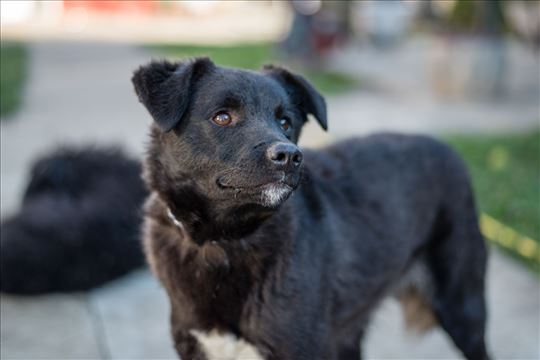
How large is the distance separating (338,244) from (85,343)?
5.33 feet

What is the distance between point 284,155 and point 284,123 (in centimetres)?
53

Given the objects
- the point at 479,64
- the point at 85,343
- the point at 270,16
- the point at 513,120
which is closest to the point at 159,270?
the point at 85,343

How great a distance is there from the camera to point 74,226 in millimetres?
4594

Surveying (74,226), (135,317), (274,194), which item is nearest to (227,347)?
(274,194)

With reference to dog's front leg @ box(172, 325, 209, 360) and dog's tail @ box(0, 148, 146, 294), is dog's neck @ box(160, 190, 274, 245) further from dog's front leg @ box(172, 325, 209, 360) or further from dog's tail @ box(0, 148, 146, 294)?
dog's tail @ box(0, 148, 146, 294)

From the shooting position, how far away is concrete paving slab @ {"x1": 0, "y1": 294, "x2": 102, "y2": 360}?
148 inches

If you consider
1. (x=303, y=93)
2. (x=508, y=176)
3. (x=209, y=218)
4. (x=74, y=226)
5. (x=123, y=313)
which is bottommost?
(x=508, y=176)

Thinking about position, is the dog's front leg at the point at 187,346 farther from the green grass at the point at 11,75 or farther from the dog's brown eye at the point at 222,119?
the green grass at the point at 11,75

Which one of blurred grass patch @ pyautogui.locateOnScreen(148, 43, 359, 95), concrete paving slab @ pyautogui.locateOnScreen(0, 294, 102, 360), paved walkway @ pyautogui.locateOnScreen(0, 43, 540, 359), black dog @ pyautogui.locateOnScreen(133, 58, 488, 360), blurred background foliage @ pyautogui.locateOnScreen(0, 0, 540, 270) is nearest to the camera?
black dog @ pyautogui.locateOnScreen(133, 58, 488, 360)

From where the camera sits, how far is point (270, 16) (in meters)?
29.8

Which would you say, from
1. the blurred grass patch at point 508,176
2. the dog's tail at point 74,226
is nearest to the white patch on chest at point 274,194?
the dog's tail at point 74,226

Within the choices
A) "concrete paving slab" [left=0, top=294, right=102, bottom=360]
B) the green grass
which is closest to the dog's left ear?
"concrete paving slab" [left=0, top=294, right=102, bottom=360]

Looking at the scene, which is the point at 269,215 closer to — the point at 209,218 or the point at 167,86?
the point at 209,218

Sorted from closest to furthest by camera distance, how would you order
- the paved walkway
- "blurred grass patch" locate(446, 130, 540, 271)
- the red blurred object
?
the paved walkway
"blurred grass patch" locate(446, 130, 540, 271)
the red blurred object
